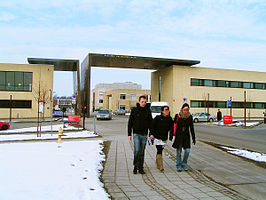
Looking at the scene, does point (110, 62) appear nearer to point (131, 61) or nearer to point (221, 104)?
point (131, 61)

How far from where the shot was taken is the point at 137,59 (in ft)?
145

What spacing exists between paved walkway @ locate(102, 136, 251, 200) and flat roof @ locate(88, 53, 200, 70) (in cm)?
3682

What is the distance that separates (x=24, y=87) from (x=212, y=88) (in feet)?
105

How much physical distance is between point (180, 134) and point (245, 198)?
232 cm

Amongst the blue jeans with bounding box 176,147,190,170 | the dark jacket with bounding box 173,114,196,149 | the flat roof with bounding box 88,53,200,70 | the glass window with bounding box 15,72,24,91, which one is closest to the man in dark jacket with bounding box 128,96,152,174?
the dark jacket with bounding box 173,114,196,149

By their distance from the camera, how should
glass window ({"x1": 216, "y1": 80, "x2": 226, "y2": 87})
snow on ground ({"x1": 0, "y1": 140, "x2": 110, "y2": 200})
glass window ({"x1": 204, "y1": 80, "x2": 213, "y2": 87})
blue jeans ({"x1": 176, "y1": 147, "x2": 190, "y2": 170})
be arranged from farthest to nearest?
glass window ({"x1": 216, "y1": 80, "x2": 226, "y2": 87}) < glass window ({"x1": 204, "y1": 80, "x2": 213, "y2": 87}) < blue jeans ({"x1": 176, "y1": 147, "x2": 190, "y2": 170}) < snow on ground ({"x1": 0, "y1": 140, "x2": 110, "y2": 200})

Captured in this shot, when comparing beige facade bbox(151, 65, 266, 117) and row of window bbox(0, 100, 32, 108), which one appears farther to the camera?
beige facade bbox(151, 65, 266, 117)

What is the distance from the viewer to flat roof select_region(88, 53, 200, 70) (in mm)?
43631

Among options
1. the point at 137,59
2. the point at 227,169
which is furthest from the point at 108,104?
the point at 227,169

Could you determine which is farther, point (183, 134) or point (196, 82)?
point (196, 82)

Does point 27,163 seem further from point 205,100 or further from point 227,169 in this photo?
point 205,100

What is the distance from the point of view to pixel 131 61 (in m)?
46.2

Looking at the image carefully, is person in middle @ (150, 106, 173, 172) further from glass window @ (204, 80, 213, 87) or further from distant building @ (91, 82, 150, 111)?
distant building @ (91, 82, 150, 111)

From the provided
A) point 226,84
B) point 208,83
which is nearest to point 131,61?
point 208,83
